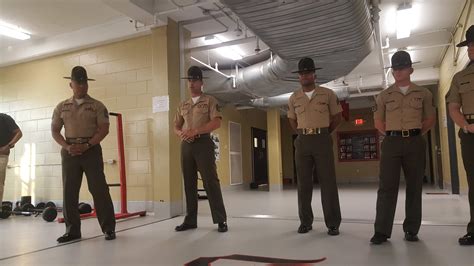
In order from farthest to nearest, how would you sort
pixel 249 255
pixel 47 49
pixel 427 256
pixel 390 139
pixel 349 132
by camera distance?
pixel 349 132
pixel 47 49
pixel 390 139
pixel 249 255
pixel 427 256

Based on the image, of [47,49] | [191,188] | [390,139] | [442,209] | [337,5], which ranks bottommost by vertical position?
[442,209]

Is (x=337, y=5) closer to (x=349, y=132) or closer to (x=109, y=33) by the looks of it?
(x=109, y=33)

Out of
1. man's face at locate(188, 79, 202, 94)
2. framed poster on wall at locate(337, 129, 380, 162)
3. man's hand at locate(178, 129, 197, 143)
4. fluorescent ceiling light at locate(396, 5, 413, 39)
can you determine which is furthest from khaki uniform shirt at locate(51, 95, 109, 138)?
framed poster on wall at locate(337, 129, 380, 162)

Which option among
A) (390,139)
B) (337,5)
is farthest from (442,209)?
(337,5)

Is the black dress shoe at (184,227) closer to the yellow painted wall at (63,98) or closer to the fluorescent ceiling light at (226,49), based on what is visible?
the yellow painted wall at (63,98)

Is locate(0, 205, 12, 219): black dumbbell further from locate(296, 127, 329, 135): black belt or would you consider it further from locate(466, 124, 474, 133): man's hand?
locate(466, 124, 474, 133): man's hand

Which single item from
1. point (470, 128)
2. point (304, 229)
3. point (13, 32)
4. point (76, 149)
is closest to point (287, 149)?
point (13, 32)

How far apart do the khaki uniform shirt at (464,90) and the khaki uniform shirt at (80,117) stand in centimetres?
299

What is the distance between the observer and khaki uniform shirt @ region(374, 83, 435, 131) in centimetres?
290

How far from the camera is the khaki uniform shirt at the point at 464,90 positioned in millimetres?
2764

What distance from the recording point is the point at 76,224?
11.4ft

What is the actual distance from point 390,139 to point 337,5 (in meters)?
1.46

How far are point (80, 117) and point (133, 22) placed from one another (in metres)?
2.41

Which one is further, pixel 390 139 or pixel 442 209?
pixel 442 209
